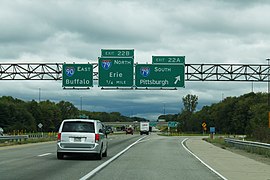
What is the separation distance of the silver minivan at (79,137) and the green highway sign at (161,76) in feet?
66.5

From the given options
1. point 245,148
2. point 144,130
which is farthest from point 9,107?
point 245,148

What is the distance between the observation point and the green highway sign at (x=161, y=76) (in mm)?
40594

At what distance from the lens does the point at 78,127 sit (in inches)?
802

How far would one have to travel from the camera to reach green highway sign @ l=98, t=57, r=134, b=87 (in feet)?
134

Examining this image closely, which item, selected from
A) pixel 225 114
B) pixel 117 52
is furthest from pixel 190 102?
pixel 117 52

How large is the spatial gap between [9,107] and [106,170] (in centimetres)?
12104

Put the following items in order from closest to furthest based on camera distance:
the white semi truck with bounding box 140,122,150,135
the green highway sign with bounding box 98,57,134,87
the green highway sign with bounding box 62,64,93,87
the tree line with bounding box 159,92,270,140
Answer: the green highway sign with bounding box 98,57,134,87, the green highway sign with bounding box 62,64,93,87, the white semi truck with bounding box 140,122,150,135, the tree line with bounding box 159,92,270,140

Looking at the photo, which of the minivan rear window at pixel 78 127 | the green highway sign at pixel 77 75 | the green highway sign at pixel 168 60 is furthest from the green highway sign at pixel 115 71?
the minivan rear window at pixel 78 127

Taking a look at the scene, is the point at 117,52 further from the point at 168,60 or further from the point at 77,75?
the point at 168,60

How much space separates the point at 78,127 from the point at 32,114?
133m

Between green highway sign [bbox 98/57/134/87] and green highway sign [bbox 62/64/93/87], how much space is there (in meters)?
0.96

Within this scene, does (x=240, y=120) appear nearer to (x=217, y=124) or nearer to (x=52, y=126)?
(x=217, y=124)

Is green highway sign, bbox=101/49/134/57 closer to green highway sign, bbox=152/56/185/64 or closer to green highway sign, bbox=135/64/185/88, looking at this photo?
green highway sign, bbox=135/64/185/88

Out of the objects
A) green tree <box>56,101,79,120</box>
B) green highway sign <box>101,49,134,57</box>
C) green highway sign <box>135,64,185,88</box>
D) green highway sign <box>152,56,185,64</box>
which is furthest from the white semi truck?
green highway sign <box>152,56,185,64</box>
